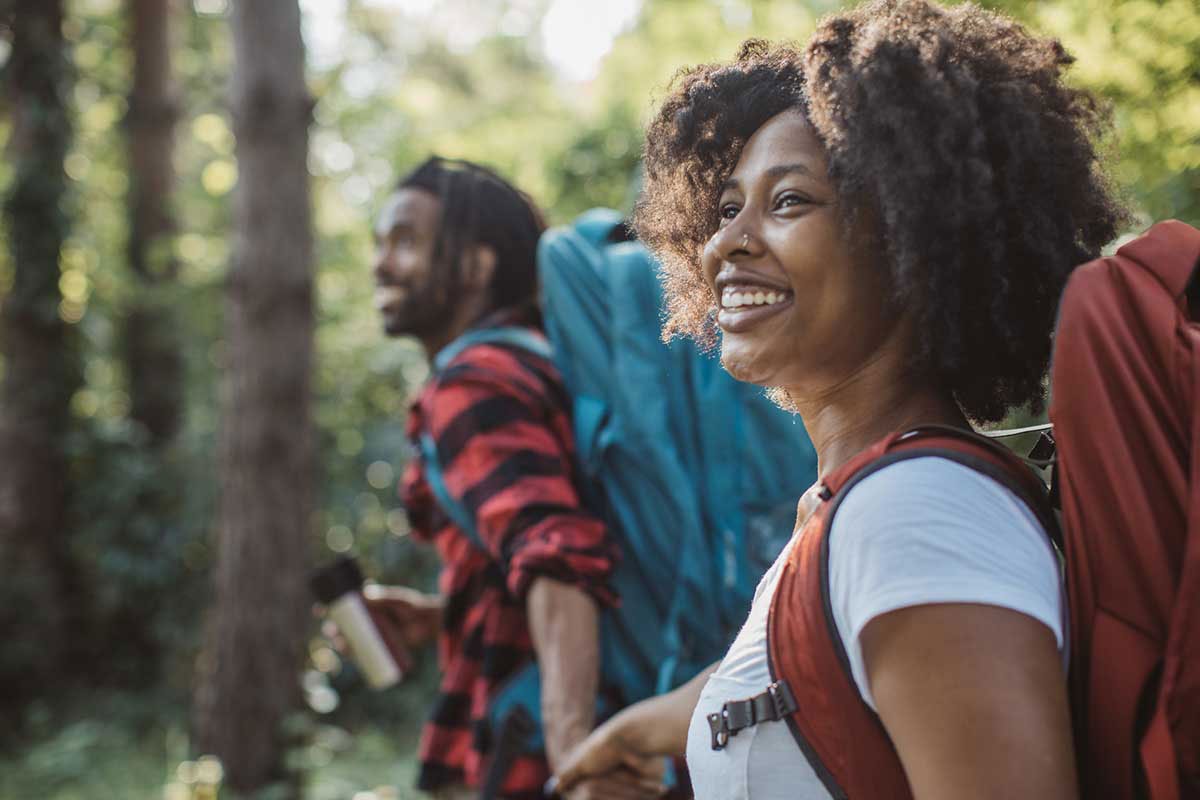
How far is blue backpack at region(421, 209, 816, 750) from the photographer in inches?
88.4

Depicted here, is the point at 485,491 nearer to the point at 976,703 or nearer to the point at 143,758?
the point at 976,703

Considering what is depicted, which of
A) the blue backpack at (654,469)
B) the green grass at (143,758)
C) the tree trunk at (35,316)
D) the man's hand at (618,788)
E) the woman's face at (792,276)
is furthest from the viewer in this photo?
the tree trunk at (35,316)

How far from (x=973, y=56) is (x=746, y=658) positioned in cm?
67

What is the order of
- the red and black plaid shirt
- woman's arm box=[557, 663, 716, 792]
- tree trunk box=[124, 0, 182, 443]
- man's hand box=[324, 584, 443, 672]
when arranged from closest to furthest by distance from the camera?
woman's arm box=[557, 663, 716, 792], the red and black plaid shirt, man's hand box=[324, 584, 443, 672], tree trunk box=[124, 0, 182, 443]

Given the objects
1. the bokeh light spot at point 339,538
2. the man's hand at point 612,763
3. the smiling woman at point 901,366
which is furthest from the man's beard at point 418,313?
the bokeh light spot at point 339,538

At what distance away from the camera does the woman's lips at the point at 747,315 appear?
1.33 m

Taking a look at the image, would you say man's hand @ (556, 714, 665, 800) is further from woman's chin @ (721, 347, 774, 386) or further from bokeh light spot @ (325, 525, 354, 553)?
bokeh light spot @ (325, 525, 354, 553)

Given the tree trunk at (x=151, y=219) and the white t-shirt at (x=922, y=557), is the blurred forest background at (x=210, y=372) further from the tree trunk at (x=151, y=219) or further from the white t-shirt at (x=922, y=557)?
the white t-shirt at (x=922, y=557)

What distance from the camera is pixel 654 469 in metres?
2.32

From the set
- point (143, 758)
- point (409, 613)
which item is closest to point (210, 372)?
point (143, 758)

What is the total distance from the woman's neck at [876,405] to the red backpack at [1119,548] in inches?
7.7

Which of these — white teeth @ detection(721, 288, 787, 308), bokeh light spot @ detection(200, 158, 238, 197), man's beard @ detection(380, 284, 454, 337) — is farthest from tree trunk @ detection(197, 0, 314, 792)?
bokeh light spot @ detection(200, 158, 238, 197)

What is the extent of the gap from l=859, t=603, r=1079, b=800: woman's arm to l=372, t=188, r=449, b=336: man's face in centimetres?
216

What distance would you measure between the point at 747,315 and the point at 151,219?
10302 millimetres
